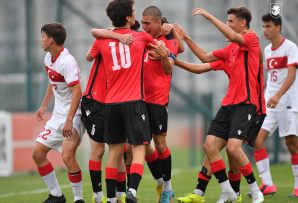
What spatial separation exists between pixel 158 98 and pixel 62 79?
1.11 m

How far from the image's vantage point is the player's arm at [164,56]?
9383mm

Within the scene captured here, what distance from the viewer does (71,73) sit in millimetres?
9812

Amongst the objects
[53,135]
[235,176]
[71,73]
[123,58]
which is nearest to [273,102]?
[235,176]

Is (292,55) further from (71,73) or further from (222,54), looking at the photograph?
(71,73)

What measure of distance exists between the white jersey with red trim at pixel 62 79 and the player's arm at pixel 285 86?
2.46 m

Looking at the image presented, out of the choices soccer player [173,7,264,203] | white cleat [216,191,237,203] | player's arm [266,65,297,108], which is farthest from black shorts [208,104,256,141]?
player's arm [266,65,297,108]

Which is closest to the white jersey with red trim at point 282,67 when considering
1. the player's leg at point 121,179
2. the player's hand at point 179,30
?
the player's hand at point 179,30

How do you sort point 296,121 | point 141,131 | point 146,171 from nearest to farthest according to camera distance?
point 141,131
point 296,121
point 146,171

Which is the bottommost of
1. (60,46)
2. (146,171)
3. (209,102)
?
(146,171)

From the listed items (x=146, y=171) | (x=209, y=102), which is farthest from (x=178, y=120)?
(x=146, y=171)

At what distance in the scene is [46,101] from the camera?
10.6m

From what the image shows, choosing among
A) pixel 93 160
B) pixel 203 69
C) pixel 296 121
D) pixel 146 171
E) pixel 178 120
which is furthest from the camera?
pixel 178 120

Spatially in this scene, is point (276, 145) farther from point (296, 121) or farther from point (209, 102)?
point (296, 121)

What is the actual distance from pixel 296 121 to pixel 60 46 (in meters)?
3.76
